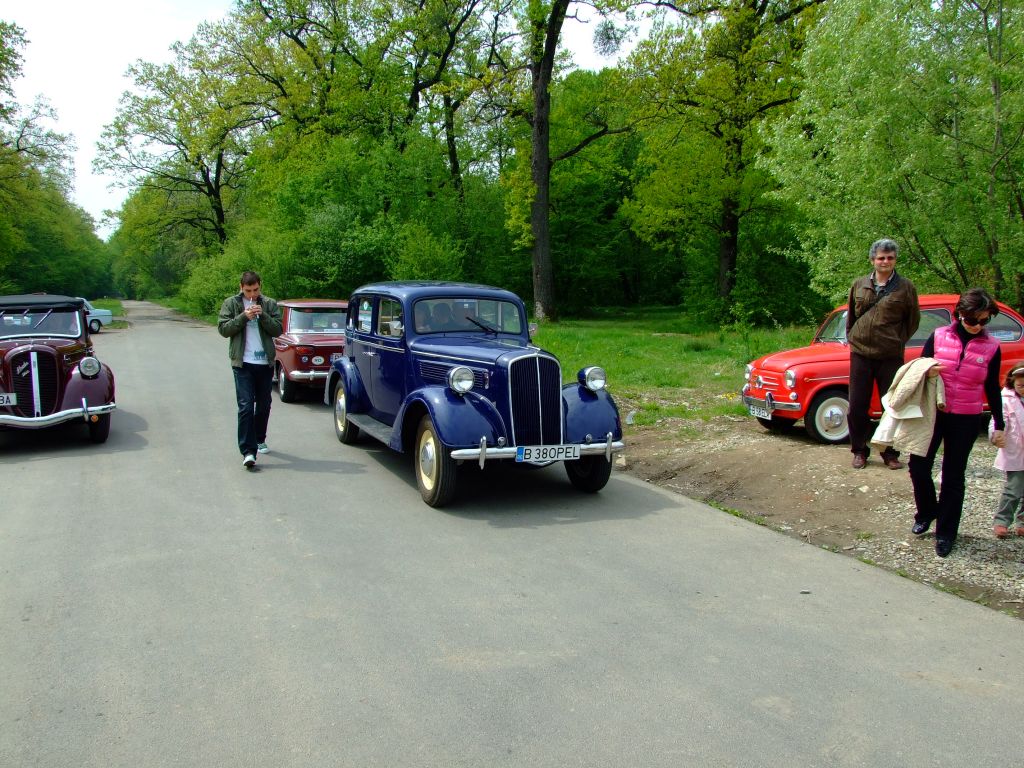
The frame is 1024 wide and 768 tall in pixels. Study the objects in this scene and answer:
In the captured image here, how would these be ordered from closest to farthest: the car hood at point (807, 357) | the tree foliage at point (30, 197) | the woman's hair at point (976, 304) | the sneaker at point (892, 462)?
1. the woman's hair at point (976, 304)
2. the sneaker at point (892, 462)
3. the car hood at point (807, 357)
4. the tree foliage at point (30, 197)

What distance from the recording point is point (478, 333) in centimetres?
820

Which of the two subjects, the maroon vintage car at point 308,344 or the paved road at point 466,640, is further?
Result: the maroon vintage car at point 308,344

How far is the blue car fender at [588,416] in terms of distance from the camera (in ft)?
22.9

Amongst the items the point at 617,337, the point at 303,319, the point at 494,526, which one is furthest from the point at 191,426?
the point at 617,337

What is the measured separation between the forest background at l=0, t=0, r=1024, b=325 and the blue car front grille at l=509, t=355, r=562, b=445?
7.45 metres

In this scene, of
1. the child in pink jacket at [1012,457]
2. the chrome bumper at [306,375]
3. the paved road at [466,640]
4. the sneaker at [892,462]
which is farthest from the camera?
the chrome bumper at [306,375]

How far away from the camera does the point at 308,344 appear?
40.5 feet

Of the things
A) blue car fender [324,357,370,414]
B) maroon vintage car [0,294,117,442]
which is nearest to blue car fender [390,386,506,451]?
blue car fender [324,357,370,414]

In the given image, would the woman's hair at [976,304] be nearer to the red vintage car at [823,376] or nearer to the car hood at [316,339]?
the red vintage car at [823,376]

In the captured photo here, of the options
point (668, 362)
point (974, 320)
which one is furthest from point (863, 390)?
point (668, 362)

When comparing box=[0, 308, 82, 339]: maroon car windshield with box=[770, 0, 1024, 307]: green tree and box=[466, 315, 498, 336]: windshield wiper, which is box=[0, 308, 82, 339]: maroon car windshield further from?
box=[770, 0, 1024, 307]: green tree

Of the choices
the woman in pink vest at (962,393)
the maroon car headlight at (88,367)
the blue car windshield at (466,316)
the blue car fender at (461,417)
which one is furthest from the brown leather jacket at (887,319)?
the maroon car headlight at (88,367)

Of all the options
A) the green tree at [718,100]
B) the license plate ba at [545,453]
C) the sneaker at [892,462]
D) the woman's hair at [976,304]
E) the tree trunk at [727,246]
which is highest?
the green tree at [718,100]

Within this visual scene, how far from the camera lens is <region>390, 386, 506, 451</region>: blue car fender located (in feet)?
21.5
